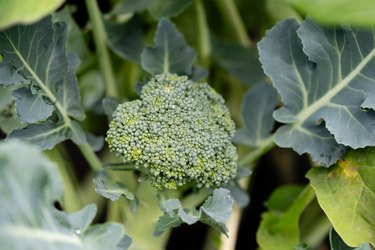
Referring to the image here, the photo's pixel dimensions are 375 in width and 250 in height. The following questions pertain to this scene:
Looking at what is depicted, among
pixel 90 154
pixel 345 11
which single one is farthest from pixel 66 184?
pixel 345 11

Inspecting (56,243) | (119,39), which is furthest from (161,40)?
(56,243)

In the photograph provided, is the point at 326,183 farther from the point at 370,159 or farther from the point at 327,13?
the point at 327,13

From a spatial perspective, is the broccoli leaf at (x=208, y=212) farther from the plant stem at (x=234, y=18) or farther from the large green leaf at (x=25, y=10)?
the plant stem at (x=234, y=18)

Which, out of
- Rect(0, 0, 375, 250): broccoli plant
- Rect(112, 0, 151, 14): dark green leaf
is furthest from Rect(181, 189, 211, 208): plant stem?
Rect(112, 0, 151, 14): dark green leaf

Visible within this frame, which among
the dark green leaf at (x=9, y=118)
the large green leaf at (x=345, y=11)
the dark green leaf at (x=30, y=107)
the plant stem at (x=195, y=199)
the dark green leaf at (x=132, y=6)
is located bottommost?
the plant stem at (x=195, y=199)

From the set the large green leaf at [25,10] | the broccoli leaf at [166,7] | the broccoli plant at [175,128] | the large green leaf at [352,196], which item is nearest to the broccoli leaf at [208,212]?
the broccoli plant at [175,128]

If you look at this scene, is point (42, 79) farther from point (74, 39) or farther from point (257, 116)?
point (257, 116)

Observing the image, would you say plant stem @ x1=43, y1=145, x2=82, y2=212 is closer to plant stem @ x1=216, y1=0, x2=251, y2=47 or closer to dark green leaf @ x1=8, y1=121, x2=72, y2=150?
dark green leaf @ x1=8, y1=121, x2=72, y2=150
